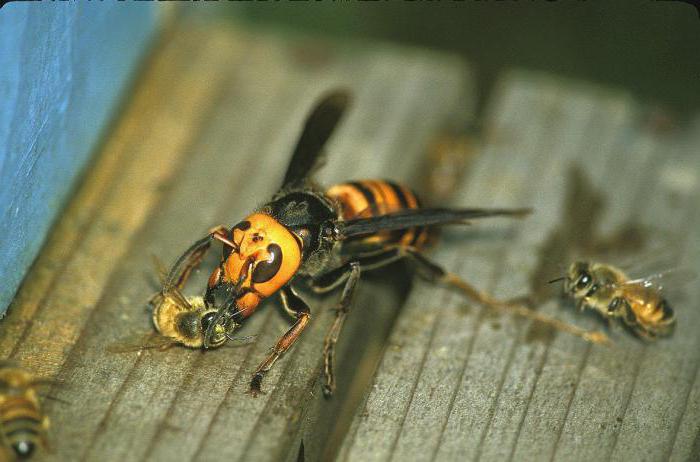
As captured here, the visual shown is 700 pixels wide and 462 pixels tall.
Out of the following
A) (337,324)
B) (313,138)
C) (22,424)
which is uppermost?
(313,138)

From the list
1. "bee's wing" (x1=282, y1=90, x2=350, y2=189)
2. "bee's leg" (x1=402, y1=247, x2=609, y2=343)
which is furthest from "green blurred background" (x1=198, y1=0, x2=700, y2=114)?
"bee's leg" (x1=402, y1=247, x2=609, y2=343)

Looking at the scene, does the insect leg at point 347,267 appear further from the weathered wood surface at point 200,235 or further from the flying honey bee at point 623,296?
the flying honey bee at point 623,296

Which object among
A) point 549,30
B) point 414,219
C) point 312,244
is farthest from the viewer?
point 549,30

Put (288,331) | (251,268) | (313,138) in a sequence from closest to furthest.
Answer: (288,331)
(251,268)
(313,138)

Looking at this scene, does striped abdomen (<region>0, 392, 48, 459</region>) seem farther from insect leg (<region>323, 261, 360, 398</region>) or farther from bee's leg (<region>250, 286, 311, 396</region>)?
insect leg (<region>323, 261, 360, 398</region>)

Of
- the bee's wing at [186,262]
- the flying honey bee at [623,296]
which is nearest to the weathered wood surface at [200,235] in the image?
the bee's wing at [186,262]

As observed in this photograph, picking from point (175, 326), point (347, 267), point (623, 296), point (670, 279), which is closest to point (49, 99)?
point (175, 326)

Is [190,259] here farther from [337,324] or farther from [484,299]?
[484,299]

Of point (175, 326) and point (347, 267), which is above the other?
point (347, 267)
